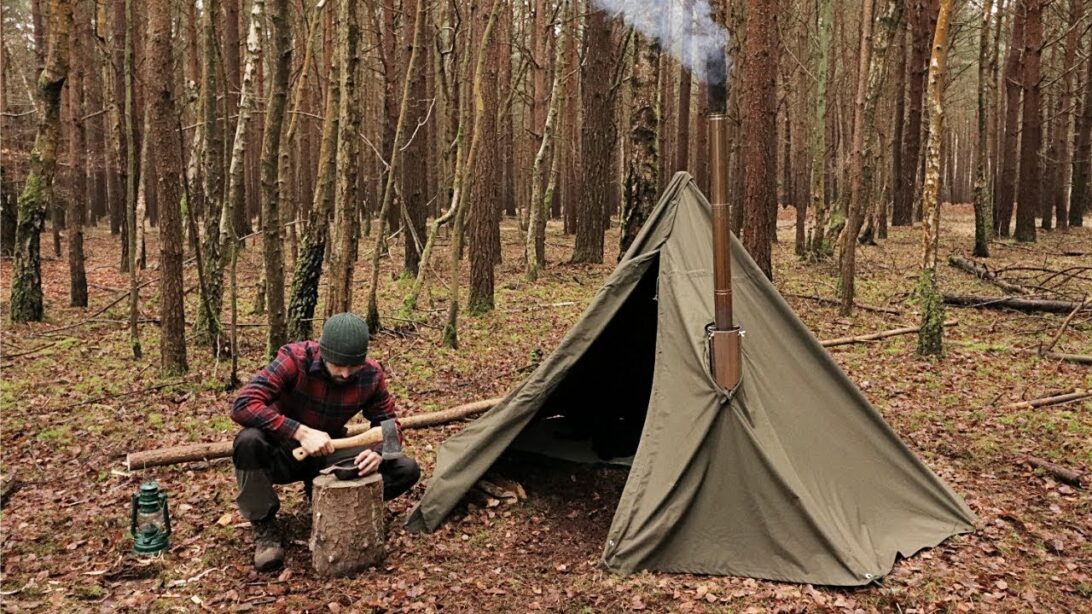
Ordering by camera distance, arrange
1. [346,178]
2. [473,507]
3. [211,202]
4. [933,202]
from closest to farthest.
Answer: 1. [473,507]
2. [933,202]
3. [346,178]
4. [211,202]

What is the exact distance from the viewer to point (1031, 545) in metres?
4.26

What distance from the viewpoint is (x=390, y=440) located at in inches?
167

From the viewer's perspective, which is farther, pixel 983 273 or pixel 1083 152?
pixel 1083 152

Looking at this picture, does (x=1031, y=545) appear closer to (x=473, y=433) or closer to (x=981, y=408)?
(x=981, y=408)

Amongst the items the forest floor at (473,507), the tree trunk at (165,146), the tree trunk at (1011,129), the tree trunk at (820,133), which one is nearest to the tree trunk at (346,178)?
the forest floor at (473,507)

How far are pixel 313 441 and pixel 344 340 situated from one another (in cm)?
54

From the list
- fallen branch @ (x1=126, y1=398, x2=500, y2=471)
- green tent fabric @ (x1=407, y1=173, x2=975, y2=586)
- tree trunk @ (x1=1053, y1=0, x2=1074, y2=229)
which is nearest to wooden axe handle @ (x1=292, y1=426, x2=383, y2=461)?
green tent fabric @ (x1=407, y1=173, x2=975, y2=586)

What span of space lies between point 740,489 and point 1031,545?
5.55 feet

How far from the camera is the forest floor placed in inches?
146

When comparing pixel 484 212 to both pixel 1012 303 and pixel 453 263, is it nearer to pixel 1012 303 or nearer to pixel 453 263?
pixel 453 263

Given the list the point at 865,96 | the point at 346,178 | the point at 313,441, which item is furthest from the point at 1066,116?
the point at 313,441

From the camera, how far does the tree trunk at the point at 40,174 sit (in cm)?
855

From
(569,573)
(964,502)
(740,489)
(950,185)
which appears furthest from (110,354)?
(950,185)

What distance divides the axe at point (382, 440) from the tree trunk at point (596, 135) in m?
10.2
